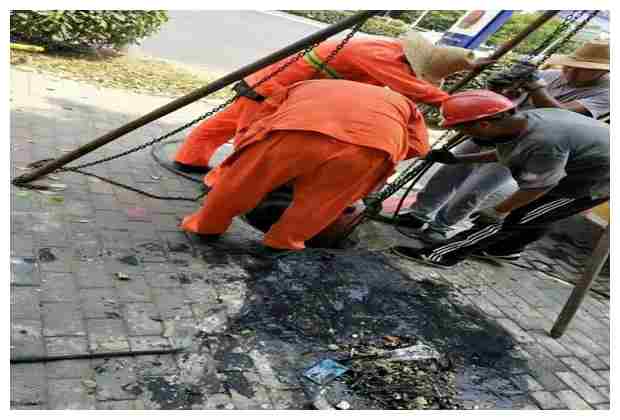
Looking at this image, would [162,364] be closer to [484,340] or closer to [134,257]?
[134,257]

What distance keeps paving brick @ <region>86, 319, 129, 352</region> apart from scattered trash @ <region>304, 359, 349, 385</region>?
36.4 inches

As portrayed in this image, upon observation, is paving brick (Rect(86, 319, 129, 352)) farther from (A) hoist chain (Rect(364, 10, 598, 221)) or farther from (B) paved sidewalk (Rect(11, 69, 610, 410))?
(A) hoist chain (Rect(364, 10, 598, 221))

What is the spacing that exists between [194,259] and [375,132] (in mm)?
1405

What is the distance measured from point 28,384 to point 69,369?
181 millimetres

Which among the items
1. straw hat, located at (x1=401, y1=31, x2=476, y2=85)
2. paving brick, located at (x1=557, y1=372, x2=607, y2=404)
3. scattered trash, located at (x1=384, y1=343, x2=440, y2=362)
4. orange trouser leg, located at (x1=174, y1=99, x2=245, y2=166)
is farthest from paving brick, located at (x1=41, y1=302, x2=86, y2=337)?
paving brick, located at (x1=557, y1=372, x2=607, y2=404)

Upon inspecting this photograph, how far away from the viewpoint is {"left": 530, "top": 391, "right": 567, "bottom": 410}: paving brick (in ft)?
10.5

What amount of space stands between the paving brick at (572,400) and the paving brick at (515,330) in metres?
0.49

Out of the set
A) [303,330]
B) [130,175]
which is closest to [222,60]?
[130,175]

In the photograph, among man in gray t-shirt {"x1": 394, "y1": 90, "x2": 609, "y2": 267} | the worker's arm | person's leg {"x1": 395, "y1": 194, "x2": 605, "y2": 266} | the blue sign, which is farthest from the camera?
the blue sign

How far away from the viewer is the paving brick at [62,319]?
2723 mm

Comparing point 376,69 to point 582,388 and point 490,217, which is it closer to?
point 490,217

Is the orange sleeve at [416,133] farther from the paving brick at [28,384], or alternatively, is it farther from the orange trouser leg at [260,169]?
the paving brick at [28,384]

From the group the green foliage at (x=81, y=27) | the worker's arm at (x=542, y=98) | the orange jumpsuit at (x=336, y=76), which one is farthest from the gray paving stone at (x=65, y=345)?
the green foliage at (x=81, y=27)

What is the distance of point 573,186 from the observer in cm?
448
